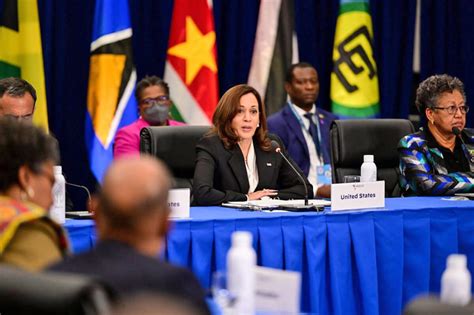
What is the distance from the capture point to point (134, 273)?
1700 mm

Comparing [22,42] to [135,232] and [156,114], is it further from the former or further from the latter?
[135,232]

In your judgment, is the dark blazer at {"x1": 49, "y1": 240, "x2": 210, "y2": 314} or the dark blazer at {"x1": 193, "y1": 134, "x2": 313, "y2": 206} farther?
the dark blazer at {"x1": 193, "y1": 134, "x2": 313, "y2": 206}

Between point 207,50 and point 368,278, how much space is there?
2.94 metres

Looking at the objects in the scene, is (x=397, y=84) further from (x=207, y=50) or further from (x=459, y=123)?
(x=459, y=123)

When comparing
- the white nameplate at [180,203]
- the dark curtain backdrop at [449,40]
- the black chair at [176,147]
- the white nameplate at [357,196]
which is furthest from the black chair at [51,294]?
the dark curtain backdrop at [449,40]

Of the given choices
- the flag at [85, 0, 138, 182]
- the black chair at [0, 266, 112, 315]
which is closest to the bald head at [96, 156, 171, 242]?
the black chair at [0, 266, 112, 315]

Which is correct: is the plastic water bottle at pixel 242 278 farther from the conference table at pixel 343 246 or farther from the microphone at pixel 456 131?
the microphone at pixel 456 131

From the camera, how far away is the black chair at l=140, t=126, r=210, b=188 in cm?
492

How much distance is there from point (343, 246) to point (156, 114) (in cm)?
232

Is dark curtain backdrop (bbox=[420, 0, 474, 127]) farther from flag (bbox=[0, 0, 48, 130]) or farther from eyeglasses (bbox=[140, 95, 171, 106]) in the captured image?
flag (bbox=[0, 0, 48, 130])

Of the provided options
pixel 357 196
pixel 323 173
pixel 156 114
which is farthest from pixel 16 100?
pixel 323 173

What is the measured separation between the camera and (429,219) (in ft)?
13.9

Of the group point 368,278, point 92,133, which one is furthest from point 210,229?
point 92,133

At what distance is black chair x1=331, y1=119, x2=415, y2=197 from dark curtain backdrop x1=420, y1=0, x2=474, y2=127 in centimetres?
215
